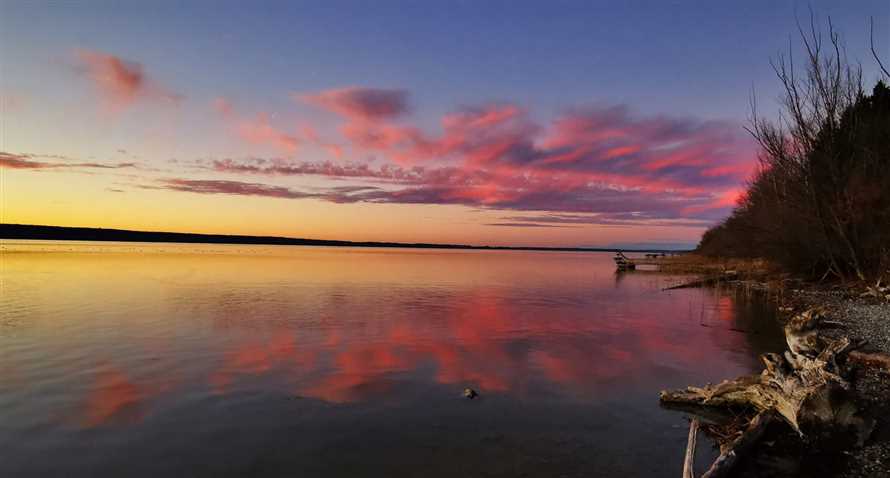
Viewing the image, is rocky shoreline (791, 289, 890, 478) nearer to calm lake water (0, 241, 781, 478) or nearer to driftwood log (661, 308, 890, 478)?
driftwood log (661, 308, 890, 478)

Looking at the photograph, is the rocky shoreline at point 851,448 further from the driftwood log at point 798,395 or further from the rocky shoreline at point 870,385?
the driftwood log at point 798,395

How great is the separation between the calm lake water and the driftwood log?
0.90 meters

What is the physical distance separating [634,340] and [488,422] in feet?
36.1

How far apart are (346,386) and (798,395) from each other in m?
9.45

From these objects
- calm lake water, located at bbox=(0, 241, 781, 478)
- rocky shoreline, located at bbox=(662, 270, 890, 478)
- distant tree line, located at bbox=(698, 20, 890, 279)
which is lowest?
calm lake water, located at bbox=(0, 241, 781, 478)

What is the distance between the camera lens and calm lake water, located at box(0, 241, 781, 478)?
8.27 m

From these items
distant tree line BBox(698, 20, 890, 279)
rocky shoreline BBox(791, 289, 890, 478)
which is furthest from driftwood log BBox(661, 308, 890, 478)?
distant tree line BBox(698, 20, 890, 279)

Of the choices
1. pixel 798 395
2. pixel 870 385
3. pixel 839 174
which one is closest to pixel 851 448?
pixel 798 395

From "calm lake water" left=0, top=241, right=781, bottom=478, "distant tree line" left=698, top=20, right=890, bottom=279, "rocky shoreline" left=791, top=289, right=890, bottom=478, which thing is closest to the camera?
"rocky shoreline" left=791, top=289, right=890, bottom=478

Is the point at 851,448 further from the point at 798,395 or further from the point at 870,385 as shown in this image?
the point at 870,385

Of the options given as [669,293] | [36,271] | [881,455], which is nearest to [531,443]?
[881,455]

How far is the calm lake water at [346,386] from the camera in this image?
8.27 meters

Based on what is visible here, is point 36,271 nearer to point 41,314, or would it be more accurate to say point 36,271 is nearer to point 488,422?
point 41,314

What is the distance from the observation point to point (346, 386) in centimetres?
1218
